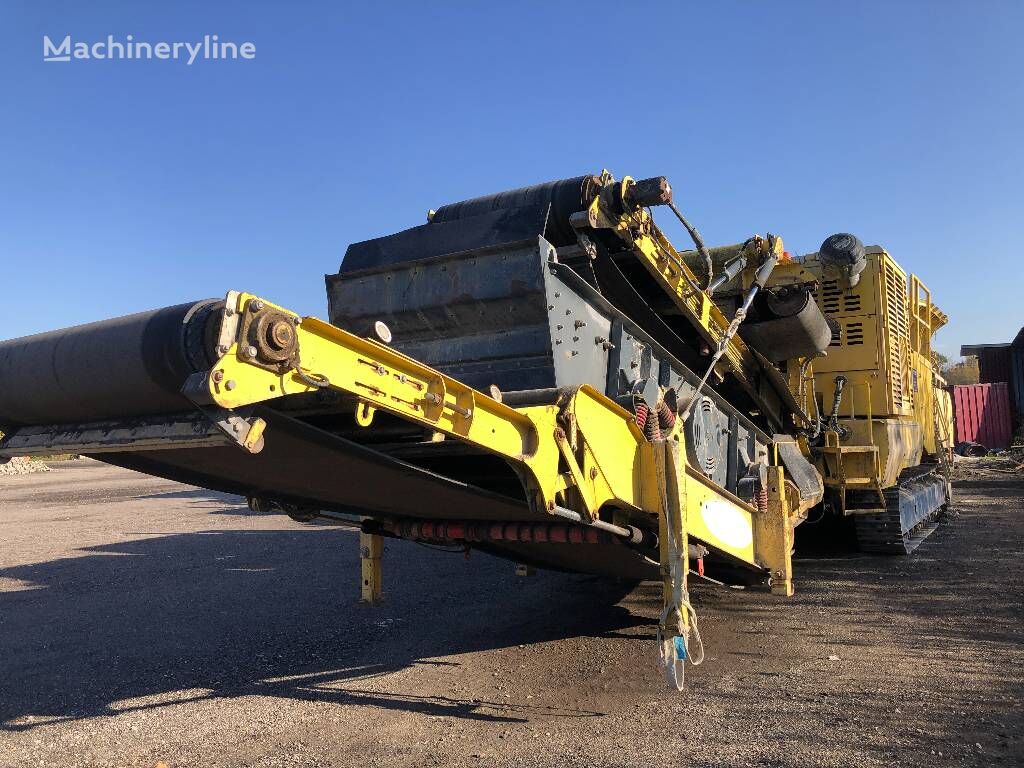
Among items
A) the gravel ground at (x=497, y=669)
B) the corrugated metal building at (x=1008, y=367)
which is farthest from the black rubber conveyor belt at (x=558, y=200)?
the corrugated metal building at (x=1008, y=367)

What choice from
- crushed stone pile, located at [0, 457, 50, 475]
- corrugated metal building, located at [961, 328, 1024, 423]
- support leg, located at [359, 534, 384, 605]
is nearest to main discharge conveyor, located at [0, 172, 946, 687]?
support leg, located at [359, 534, 384, 605]

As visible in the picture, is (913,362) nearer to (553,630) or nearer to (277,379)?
(553,630)

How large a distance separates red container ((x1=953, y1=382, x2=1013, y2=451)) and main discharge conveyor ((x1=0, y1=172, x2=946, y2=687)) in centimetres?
2472

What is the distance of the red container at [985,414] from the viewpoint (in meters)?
26.5

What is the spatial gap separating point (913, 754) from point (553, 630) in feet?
9.42

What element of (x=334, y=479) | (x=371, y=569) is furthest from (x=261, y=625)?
(x=334, y=479)

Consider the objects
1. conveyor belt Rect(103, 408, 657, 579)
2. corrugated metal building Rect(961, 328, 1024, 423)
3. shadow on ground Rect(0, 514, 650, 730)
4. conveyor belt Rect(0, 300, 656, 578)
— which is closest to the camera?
conveyor belt Rect(0, 300, 656, 578)

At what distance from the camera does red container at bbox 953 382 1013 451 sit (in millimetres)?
A: 26484

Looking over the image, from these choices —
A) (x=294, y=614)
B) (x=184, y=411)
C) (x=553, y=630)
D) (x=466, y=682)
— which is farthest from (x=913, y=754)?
(x=294, y=614)

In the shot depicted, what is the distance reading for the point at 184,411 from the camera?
2959mm

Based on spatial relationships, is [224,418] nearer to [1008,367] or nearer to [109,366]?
[109,366]

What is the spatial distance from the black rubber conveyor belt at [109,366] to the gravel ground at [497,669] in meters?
1.81

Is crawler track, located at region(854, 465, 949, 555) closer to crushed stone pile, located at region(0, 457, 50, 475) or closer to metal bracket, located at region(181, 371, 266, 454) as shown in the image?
metal bracket, located at region(181, 371, 266, 454)

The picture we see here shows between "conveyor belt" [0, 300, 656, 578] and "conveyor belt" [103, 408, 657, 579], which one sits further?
"conveyor belt" [103, 408, 657, 579]
